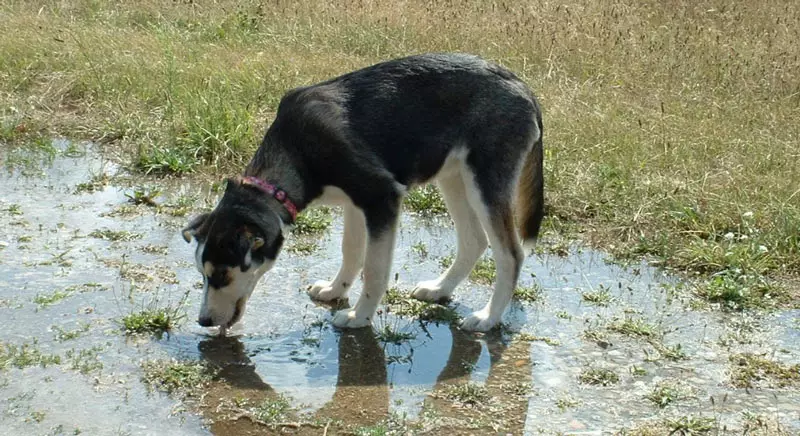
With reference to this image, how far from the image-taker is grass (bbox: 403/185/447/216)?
7.61 metres

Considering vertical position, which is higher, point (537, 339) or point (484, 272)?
point (537, 339)

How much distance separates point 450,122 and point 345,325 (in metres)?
1.25

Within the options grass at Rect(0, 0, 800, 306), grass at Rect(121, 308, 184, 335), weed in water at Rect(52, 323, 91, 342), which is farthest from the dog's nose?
grass at Rect(0, 0, 800, 306)

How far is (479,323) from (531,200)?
2.69 ft

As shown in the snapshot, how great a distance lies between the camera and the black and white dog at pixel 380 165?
5324 mm

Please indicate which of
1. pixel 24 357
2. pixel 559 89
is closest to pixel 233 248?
pixel 24 357

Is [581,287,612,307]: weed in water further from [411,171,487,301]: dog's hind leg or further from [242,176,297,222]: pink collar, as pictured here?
[242,176,297,222]: pink collar

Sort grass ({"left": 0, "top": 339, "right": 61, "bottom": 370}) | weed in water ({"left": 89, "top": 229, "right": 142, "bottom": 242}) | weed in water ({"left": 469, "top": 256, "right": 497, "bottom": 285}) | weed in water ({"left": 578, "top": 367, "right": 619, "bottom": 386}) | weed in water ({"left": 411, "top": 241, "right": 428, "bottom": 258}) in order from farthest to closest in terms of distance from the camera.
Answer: weed in water ({"left": 411, "top": 241, "right": 428, "bottom": 258}) → weed in water ({"left": 89, "top": 229, "right": 142, "bottom": 242}) → weed in water ({"left": 469, "top": 256, "right": 497, "bottom": 285}) → weed in water ({"left": 578, "top": 367, "right": 619, "bottom": 386}) → grass ({"left": 0, "top": 339, "right": 61, "bottom": 370})

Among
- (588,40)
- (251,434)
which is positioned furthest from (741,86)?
(251,434)

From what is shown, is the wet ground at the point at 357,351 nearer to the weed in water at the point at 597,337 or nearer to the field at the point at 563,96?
the weed in water at the point at 597,337

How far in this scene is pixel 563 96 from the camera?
968 centimetres

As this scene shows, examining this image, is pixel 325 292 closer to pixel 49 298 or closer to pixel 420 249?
pixel 420 249

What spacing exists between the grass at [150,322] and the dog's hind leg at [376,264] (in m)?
0.89

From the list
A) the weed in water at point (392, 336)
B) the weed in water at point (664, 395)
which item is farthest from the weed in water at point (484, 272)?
the weed in water at point (664, 395)
